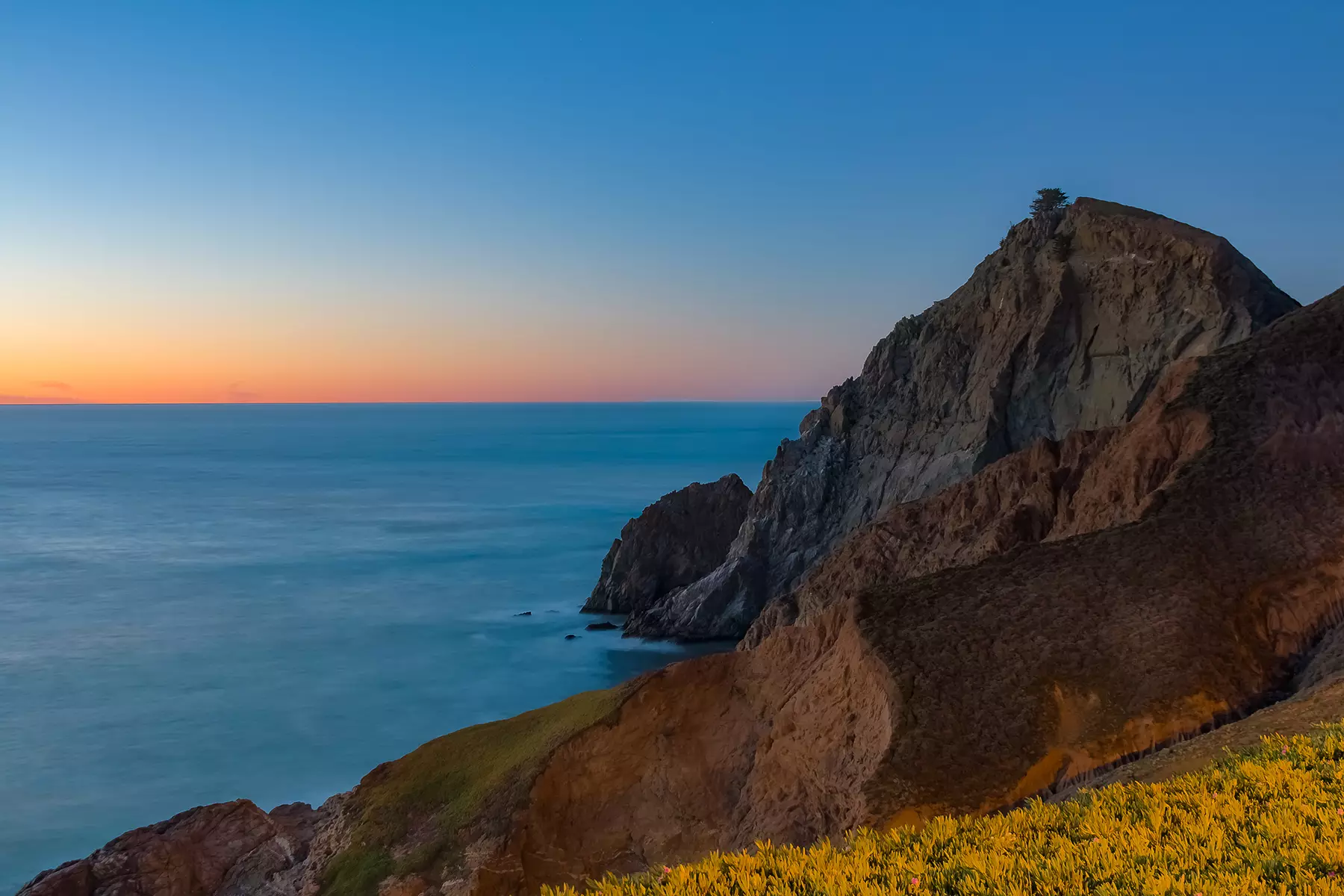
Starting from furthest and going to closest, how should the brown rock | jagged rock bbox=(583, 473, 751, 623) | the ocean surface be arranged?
1. jagged rock bbox=(583, 473, 751, 623)
2. the ocean surface
3. the brown rock

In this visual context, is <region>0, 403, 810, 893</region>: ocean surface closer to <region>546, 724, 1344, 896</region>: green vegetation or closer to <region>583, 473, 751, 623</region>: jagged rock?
<region>583, 473, 751, 623</region>: jagged rock

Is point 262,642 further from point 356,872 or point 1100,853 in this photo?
point 1100,853

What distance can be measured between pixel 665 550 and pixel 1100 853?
181ft

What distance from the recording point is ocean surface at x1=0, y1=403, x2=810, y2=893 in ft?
135

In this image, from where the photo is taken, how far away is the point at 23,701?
50375mm

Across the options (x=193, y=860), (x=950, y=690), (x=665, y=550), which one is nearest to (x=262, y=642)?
(x=665, y=550)

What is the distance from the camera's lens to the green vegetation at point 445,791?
1948 cm

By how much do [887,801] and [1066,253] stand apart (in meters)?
40.6

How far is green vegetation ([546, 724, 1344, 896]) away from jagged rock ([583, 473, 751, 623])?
174ft

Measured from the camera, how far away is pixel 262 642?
61.0m

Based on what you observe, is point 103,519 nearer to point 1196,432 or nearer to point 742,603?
point 742,603

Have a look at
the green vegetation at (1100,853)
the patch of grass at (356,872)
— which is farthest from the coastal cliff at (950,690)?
the green vegetation at (1100,853)

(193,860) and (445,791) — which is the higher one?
(445,791)

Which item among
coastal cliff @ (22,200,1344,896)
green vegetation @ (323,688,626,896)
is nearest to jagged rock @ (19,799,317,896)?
coastal cliff @ (22,200,1344,896)
